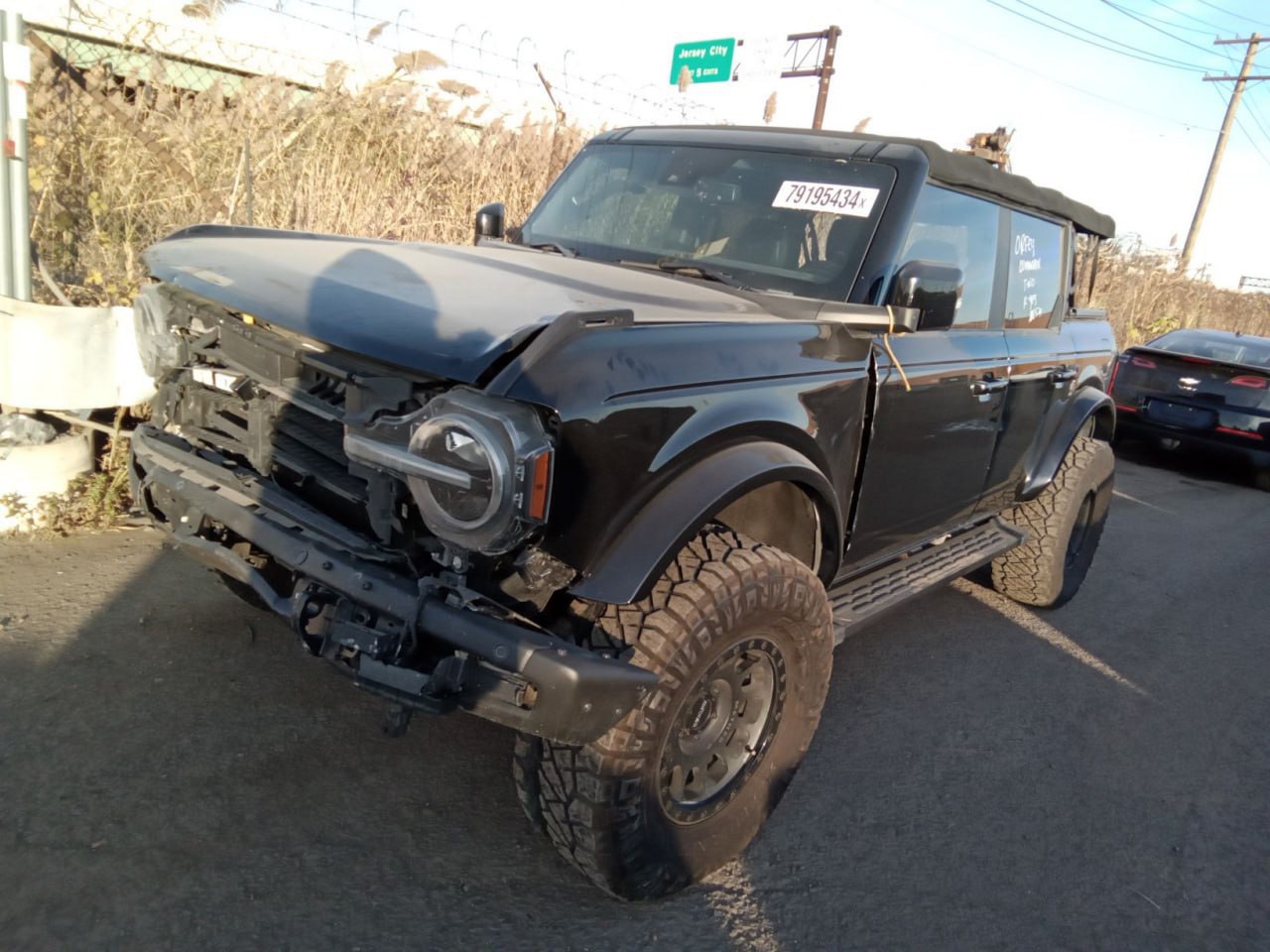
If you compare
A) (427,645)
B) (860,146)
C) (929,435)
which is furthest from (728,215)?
(427,645)

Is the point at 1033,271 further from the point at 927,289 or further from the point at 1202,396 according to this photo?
the point at 1202,396

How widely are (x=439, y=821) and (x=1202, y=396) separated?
930 centimetres

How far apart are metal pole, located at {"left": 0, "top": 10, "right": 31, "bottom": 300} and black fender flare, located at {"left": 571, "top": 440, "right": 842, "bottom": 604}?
3.56 metres

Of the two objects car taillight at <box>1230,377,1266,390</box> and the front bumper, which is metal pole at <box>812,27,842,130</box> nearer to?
car taillight at <box>1230,377,1266,390</box>

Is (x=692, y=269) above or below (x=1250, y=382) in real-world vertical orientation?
above

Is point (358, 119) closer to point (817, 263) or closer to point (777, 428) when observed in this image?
point (817, 263)

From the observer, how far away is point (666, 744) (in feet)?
7.68

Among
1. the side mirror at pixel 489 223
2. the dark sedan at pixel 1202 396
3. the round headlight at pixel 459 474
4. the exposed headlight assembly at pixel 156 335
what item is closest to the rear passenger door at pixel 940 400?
the round headlight at pixel 459 474

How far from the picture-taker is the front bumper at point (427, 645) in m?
1.94

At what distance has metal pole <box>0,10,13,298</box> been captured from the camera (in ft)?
13.4

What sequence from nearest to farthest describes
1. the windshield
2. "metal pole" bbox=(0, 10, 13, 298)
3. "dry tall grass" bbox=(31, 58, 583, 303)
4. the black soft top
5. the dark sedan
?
the windshield < the black soft top < "metal pole" bbox=(0, 10, 13, 298) < "dry tall grass" bbox=(31, 58, 583, 303) < the dark sedan

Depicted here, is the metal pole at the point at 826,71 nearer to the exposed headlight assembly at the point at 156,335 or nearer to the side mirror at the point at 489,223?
the side mirror at the point at 489,223

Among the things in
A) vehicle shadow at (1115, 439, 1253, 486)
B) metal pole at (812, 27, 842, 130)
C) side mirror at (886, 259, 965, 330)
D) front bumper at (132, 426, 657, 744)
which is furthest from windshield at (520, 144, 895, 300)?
metal pole at (812, 27, 842, 130)

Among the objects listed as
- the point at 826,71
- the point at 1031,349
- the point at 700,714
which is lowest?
the point at 700,714
